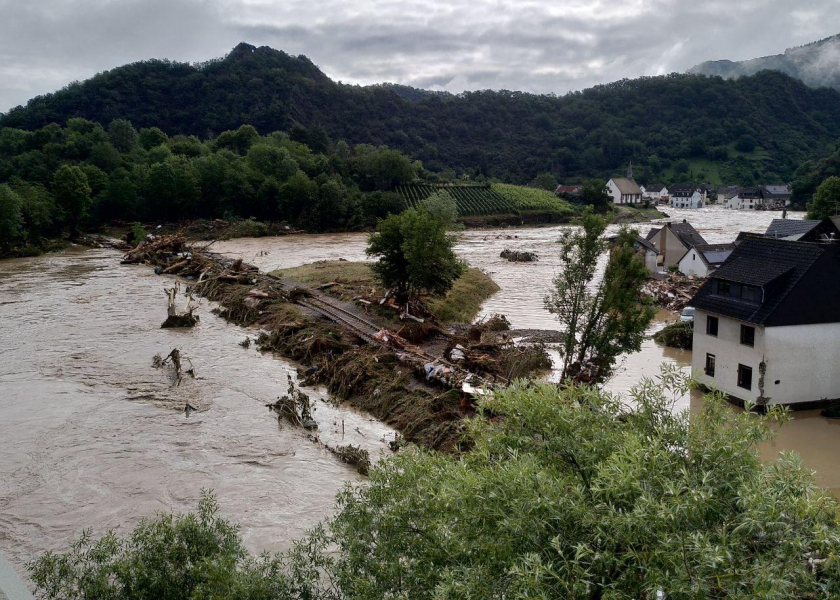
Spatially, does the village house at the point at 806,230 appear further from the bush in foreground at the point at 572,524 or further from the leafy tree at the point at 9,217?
the leafy tree at the point at 9,217

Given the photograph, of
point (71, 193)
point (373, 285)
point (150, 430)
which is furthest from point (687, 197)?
point (150, 430)

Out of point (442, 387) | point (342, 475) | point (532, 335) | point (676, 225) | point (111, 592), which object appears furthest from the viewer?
point (676, 225)

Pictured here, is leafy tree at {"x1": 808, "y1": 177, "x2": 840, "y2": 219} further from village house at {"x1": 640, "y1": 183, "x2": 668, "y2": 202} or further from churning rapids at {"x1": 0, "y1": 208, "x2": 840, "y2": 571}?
village house at {"x1": 640, "y1": 183, "x2": 668, "y2": 202}

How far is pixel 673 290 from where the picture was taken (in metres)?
39.4

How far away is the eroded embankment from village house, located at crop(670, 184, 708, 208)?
376 ft

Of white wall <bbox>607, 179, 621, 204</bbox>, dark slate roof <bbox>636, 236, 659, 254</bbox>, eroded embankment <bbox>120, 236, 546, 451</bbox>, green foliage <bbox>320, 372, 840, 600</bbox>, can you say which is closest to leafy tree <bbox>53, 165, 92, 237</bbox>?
eroded embankment <bbox>120, 236, 546, 451</bbox>

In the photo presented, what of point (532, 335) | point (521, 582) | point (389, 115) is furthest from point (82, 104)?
point (521, 582)

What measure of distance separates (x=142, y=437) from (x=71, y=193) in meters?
52.9

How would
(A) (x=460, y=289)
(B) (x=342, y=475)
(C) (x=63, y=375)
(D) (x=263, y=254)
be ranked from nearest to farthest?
(B) (x=342, y=475) < (C) (x=63, y=375) < (A) (x=460, y=289) < (D) (x=263, y=254)

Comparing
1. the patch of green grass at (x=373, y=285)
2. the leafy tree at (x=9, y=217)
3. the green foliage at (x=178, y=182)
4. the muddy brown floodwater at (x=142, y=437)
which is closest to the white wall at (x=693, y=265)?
the patch of green grass at (x=373, y=285)

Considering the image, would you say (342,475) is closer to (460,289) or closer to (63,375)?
(63,375)

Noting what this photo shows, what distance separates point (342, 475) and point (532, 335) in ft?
50.0

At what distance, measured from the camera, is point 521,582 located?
5273 mm

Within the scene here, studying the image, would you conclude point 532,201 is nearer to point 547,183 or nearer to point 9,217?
point 547,183
